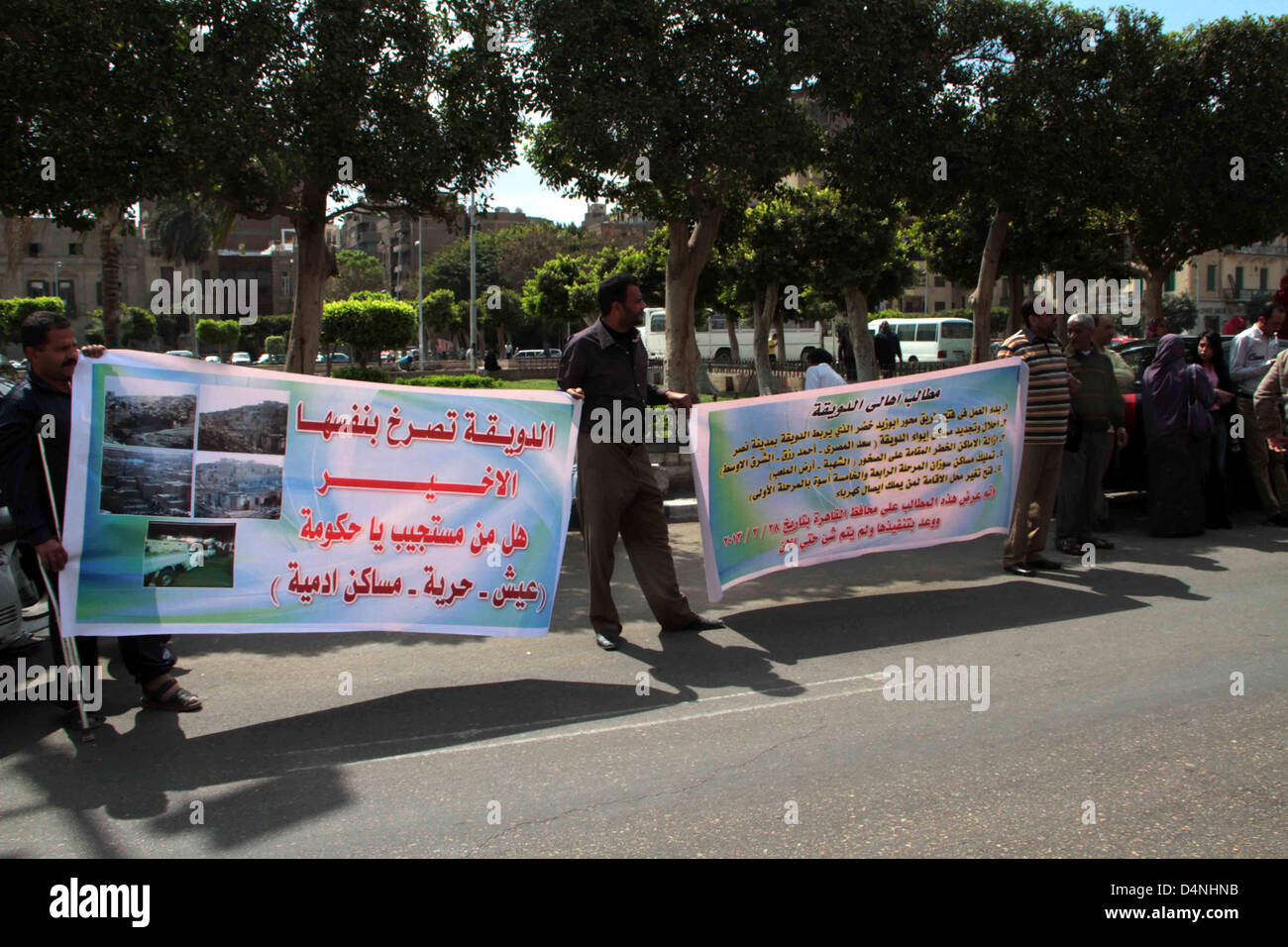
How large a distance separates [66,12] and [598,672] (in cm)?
852

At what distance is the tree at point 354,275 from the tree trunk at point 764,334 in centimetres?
6102

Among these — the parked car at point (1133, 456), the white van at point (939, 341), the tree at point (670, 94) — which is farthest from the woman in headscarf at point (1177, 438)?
the white van at point (939, 341)

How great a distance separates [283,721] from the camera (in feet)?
16.8

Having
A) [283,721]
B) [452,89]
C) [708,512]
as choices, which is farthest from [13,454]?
[452,89]

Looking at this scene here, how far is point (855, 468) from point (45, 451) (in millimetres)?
4874

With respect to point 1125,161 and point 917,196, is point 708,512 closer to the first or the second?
point 917,196

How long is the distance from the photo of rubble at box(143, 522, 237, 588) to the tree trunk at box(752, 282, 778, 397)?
2204cm

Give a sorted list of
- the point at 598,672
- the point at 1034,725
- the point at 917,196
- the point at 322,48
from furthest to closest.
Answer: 1. the point at 917,196
2. the point at 322,48
3. the point at 598,672
4. the point at 1034,725

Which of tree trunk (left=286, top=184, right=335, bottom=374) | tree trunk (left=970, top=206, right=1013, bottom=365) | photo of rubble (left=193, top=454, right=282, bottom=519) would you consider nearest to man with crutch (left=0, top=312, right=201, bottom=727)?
photo of rubble (left=193, top=454, right=282, bottom=519)

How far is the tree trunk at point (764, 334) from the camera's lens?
89.7 feet

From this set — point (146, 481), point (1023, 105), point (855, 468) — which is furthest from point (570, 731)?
point (1023, 105)

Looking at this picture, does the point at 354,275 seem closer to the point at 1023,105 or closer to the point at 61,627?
the point at 1023,105

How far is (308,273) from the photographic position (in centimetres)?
1345

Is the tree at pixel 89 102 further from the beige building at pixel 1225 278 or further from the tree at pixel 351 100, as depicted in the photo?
the beige building at pixel 1225 278
